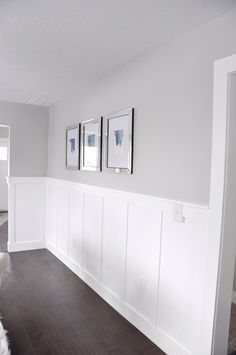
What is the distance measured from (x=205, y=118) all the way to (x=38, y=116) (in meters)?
3.19

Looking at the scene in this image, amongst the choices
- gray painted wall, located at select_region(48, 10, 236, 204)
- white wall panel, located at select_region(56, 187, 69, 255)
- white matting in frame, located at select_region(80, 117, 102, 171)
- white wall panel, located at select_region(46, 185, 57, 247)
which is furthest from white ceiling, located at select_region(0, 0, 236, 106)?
white wall panel, located at select_region(46, 185, 57, 247)

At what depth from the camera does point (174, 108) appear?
79.4 inches

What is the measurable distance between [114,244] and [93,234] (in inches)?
17.3

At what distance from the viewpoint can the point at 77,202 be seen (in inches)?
136

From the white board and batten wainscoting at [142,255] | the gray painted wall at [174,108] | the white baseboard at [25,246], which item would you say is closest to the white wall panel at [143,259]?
the white board and batten wainscoting at [142,255]

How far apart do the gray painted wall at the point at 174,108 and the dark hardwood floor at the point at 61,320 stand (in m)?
1.19

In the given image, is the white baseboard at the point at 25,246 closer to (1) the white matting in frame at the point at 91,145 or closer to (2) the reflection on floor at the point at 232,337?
(1) the white matting in frame at the point at 91,145

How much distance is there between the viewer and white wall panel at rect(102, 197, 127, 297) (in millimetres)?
2600

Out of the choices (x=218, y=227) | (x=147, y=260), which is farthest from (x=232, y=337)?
(x=218, y=227)

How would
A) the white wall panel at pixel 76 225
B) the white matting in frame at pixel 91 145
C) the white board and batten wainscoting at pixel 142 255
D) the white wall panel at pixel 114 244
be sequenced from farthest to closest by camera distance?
1. the white wall panel at pixel 76 225
2. the white matting in frame at pixel 91 145
3. the white wall panel at pixel 114 244
4. the white board and batten wainscoting at pixel 142 255

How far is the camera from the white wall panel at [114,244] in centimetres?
260

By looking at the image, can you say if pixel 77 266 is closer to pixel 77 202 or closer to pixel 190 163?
pixel 77 202

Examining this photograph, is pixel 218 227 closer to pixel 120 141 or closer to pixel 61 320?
pixel 120 141

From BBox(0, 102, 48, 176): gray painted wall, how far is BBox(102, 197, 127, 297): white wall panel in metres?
1.97
